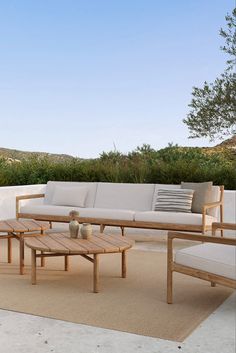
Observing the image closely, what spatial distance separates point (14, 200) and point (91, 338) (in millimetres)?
4932

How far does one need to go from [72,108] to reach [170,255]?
30.5 feet

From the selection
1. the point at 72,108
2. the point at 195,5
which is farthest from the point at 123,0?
the point at 72,108

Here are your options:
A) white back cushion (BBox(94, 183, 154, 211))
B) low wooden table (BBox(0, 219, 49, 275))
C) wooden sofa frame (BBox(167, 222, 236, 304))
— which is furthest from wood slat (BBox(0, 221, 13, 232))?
white back cushion (BBox(94, 183, 154, 211))

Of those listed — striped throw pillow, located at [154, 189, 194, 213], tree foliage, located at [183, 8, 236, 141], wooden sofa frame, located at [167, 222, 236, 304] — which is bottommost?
wooden sofa frame, located at [167, 222, 236, 304]

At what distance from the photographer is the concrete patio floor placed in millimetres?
2643

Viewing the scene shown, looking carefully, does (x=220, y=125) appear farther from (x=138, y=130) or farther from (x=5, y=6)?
(x=5, y=6)

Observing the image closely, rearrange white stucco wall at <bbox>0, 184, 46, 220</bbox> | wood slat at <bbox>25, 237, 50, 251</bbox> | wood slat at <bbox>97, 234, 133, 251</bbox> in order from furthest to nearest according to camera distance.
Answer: white stucco wall at <bbox>0, 184, 46, 220</bbox> < wood slat at <bbox>97, 234, 133, 251</bbox> < wood slat at <bbox>25, 237, 50, 251</bbox>

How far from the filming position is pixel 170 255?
11.7ft

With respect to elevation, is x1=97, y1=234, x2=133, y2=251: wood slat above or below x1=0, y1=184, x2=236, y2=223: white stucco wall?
below

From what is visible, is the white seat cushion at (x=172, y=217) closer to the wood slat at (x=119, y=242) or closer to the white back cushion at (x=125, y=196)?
the white back cushion at (x=125, y=196)

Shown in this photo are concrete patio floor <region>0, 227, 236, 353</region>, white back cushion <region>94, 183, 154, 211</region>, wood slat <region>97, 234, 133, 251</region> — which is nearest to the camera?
concrete patio floor <region>0, 227, 236, 353</region>

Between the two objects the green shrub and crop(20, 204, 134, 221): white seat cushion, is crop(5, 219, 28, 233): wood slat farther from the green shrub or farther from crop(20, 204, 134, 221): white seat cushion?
the green shrub

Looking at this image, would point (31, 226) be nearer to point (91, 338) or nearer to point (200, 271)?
point (200, 271)

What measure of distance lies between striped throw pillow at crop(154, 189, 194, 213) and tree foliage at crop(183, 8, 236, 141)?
21.0 ft
